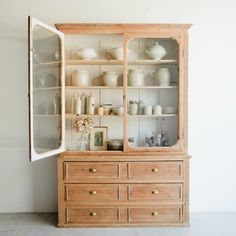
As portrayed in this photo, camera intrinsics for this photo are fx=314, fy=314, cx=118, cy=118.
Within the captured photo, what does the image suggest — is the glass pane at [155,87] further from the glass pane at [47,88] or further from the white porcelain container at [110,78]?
the glass pane at [47,88]

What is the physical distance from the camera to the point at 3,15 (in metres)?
3.54

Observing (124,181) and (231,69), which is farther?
(231,69)

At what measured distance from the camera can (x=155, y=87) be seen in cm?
336

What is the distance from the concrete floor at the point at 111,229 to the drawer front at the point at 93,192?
A: 0.31m

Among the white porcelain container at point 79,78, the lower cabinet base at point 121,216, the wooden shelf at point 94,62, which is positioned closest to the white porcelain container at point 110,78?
the wooden shelf at point 94,62

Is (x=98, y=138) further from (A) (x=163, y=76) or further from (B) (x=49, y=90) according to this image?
(A) (x=163, y=76)

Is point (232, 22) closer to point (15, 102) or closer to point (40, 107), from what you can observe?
point (40, 107)

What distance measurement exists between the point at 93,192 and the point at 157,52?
161 centimetres

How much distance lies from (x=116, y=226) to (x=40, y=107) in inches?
57.8

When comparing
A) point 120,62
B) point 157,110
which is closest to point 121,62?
point 120,62

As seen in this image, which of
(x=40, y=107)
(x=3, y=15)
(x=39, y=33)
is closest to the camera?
(x=39, y=33)

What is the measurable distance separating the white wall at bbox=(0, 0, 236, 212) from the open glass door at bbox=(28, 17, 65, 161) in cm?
35

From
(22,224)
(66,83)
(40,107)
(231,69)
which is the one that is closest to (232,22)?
(231,69)

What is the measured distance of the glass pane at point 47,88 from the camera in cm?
322
